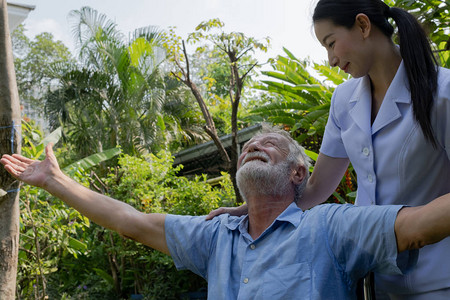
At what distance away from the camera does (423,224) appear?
4.18 ft

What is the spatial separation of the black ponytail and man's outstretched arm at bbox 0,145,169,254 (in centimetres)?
88

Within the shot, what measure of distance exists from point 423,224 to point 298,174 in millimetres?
696

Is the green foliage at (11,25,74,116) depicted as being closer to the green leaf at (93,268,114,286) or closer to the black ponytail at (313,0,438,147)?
the green leaf at (93,268,114,286)

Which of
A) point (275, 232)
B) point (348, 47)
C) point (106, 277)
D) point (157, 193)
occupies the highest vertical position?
point (348, 47)

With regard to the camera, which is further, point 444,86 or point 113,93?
point 113,93

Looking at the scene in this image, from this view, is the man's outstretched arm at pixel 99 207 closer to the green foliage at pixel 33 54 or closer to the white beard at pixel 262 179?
the white beard at pixel 262 179

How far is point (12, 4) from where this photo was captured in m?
7.18

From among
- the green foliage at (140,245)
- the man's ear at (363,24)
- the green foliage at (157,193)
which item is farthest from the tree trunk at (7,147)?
the green foliage at (157,193)

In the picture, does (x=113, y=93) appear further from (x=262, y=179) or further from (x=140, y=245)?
(x=262, y=179)

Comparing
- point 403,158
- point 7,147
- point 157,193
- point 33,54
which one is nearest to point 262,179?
point 403,158

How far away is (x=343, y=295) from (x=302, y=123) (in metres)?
2.76

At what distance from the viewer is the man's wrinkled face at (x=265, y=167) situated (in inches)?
72.1

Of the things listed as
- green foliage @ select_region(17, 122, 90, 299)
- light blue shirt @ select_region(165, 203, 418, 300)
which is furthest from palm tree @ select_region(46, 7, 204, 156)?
light blue shirt @ select_region(165, 203, 418, 300)

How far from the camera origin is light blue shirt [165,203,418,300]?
1.44 meters
